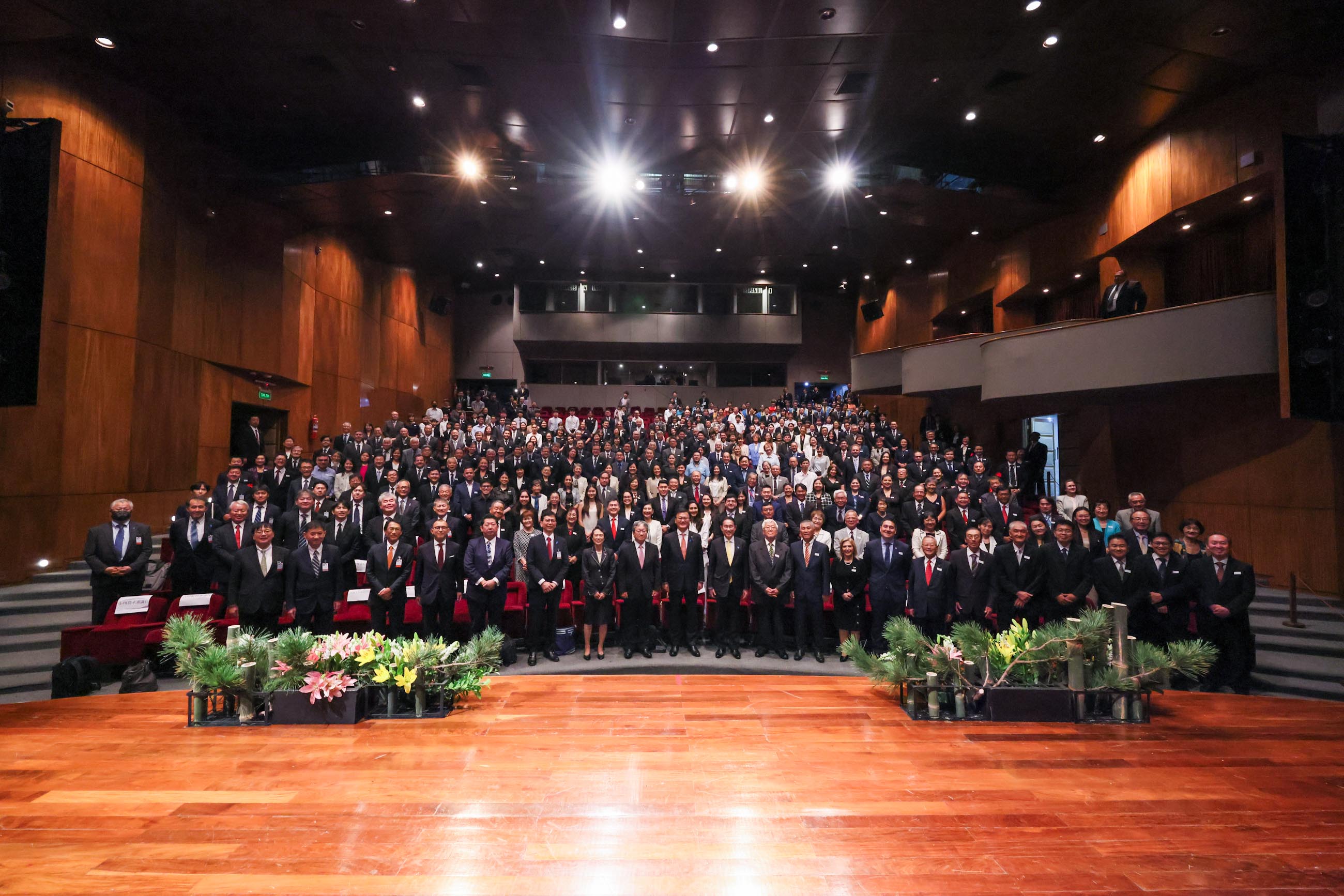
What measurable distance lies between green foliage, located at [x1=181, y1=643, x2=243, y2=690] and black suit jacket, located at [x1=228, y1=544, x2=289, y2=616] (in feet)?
6.88

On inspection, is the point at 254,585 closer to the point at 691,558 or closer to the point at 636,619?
the point at 636,619

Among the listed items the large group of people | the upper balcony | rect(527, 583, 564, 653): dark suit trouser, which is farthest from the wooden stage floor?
the upper balcony

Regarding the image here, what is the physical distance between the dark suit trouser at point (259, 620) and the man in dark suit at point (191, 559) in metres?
0.86

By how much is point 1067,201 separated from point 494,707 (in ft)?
37.8

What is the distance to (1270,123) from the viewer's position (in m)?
7.07

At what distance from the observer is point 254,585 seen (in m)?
4.73

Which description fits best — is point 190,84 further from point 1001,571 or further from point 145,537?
point 1001,571

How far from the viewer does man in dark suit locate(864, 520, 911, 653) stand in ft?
17.1

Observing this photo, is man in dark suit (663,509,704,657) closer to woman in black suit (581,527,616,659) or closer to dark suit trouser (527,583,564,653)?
woman in black suit (581,527,616,659)

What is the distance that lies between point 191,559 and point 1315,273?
869cm

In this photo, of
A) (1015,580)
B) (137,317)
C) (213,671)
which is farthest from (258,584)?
(1015,580)

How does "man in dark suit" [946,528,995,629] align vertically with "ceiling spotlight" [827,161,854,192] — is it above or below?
below

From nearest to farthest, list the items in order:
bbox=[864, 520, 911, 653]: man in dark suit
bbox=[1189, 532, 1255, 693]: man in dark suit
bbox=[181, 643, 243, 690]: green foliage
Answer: bbox=[181, 643, 243, 690]: green foliage < bbox=[1189, 532, 1255, 693]: man in dark suit < bbox=[864, 520, 911, 653]: man in dark suit

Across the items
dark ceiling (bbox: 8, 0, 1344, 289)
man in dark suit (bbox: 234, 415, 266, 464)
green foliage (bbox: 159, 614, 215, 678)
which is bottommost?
green foliage (bbox: 159, 614, 215, 678)
